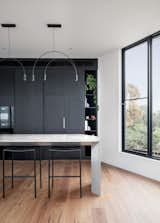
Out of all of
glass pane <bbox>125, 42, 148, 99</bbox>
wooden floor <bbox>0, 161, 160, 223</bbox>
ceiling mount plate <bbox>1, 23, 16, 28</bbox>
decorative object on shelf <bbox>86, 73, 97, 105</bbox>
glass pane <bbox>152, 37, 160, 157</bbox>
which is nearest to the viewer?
wooden floor <bbox>0, 161, 160, 223</bbox>

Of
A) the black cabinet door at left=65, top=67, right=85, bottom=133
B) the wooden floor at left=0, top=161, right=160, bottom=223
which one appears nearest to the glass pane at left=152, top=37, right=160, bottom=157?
the wooden floor at left=0, top=161, right=160, bottom=223

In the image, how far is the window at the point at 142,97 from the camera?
182 inches

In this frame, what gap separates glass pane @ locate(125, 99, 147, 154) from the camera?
4957mm

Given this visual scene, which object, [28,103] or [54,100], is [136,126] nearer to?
[54,100]

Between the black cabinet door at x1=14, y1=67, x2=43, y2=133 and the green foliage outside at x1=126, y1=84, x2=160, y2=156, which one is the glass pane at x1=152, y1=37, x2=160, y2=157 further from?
the black cabinet door at x1=14, y1=67, x2=43, y2=133

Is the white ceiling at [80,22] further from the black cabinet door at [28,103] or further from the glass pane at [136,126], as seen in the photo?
the glass pane at [136,126]

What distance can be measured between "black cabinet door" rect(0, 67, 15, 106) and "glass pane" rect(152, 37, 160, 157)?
144 inches

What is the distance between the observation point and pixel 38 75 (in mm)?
6500

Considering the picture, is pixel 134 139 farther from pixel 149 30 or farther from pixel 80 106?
pixel 149 30

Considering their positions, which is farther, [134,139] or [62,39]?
[134,139]

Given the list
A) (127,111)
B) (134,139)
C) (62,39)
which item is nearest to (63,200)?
(134,139)

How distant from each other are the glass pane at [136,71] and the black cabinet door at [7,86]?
119 inches

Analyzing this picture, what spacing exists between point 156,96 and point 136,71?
0.84 m

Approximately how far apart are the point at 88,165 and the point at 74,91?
194cm
